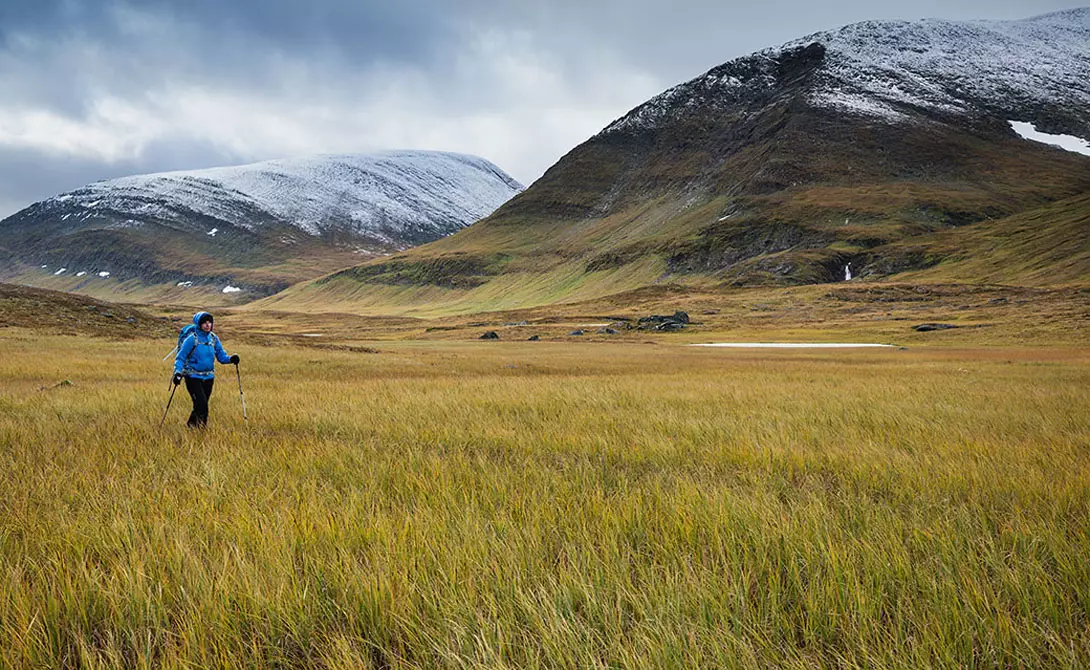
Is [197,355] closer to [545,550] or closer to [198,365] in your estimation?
[198,365]

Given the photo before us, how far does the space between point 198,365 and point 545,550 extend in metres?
7.36

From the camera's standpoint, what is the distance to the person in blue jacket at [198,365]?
8.14 metres

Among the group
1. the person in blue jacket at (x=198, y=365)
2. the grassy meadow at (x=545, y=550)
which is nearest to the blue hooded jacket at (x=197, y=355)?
the person in blue jacket at (x=198, y=365)

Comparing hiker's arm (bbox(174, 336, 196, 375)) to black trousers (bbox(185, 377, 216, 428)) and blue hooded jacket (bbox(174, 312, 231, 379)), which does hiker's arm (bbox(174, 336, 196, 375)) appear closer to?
blue hooded jacket (bbox(174, 312, 231, 379))

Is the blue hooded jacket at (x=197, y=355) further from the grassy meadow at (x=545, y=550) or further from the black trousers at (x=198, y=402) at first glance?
the grassy meadow at (x=545, y=550)

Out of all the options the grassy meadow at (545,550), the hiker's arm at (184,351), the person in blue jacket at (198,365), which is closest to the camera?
the grassy meadow at (545,550)

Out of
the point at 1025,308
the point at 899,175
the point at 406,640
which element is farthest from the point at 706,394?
the point at 899,175

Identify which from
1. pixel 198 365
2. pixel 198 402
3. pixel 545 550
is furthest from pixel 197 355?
pixel 545 550

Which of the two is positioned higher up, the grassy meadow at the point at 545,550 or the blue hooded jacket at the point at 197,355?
the blue hooded jacket at the point at 197,355

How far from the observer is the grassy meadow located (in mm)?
2172

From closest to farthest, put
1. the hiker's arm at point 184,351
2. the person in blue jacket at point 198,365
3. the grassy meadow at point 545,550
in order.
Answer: the grassy meadow at point 545,550
the hiker's arm at point 184,351
the person in blue jacket at point 198,365

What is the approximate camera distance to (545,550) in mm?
3092

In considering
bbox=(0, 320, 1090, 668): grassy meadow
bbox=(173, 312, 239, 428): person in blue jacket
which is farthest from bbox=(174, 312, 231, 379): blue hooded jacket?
bbox=(0, 320, 1090, 668): grassy meadow

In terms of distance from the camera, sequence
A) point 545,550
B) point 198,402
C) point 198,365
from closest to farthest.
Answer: point 545,550, point 198,402, point 198,365
